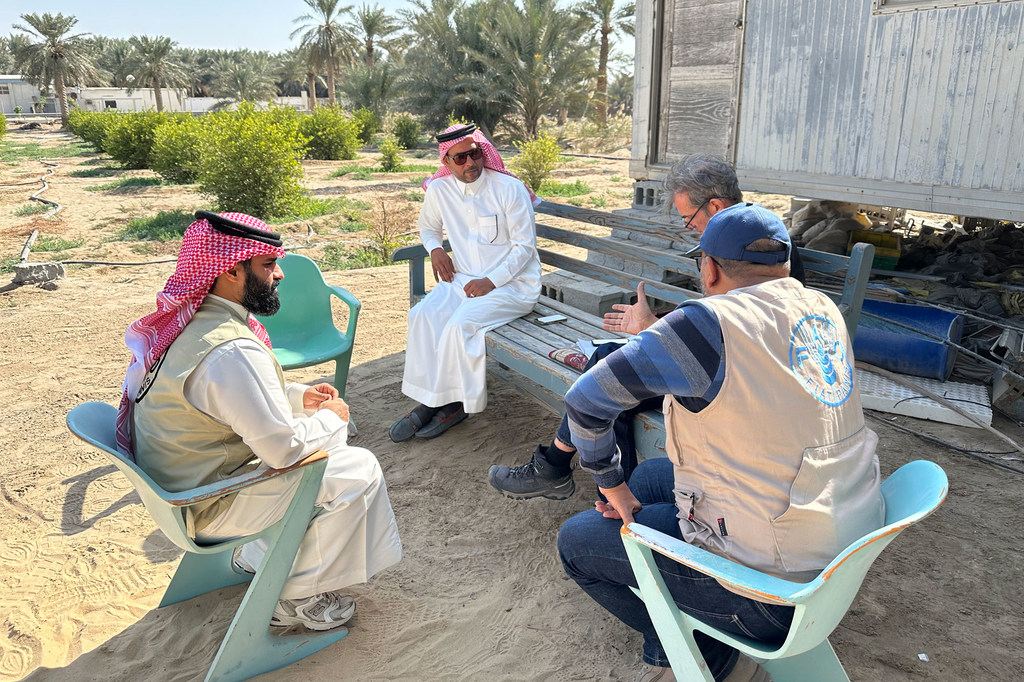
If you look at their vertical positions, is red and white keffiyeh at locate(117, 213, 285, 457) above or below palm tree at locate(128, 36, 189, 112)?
below

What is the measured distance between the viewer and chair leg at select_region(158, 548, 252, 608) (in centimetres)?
293

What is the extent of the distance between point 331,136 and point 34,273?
16.2 metres

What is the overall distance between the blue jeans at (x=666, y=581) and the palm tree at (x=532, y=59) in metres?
24.5

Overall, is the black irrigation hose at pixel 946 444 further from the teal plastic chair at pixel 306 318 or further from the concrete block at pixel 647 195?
the teal plastic chair at pixel 306 318

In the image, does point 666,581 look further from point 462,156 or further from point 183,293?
point 462,156

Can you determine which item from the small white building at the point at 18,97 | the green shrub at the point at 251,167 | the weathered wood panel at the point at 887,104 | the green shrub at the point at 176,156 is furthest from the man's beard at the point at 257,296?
the small white building at the point at 18,97

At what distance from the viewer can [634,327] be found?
325cm

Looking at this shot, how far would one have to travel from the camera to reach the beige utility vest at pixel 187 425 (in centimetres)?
220

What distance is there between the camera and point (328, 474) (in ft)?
8.37

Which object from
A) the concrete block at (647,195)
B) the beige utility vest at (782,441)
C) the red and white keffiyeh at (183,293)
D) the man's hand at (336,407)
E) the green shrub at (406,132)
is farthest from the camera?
the green shrub at (406,132)

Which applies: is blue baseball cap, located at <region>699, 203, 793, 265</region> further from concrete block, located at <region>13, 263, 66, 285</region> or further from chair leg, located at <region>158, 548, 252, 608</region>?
concrete block, located at <region>13, 263, 66, 285</region>

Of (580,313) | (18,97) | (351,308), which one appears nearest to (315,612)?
(351,308)

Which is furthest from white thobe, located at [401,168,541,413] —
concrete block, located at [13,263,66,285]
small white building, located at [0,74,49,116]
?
small white building, located at [0,74,49,116]

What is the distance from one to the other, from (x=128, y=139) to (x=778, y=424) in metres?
23.7
